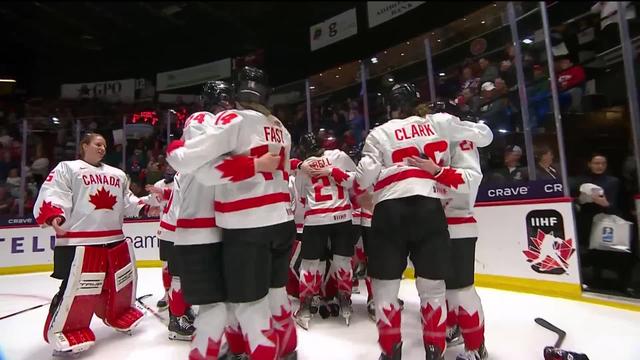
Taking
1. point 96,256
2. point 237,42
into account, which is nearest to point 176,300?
point 96,256

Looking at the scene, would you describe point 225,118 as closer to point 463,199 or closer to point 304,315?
point 463,199

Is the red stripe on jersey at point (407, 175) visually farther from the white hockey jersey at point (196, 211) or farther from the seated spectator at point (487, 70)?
the seated spectator at point (487, 70)

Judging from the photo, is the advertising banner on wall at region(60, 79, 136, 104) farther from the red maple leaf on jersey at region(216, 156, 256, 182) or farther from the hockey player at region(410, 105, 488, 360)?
the hockey player at region(410, 105, 488, 360)

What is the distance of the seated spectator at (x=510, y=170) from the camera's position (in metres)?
3.66

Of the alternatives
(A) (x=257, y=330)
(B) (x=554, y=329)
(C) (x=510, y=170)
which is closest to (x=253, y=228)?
(A) (x=257, y=330)

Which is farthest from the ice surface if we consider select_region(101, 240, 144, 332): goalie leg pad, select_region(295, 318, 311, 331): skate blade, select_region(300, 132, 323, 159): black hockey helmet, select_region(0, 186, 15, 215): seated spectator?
select_region(0, 186, 15, 215): seated spectator

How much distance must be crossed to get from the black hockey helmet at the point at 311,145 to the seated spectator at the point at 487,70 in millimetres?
1908

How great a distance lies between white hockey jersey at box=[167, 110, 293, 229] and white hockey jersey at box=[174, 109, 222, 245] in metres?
0.06

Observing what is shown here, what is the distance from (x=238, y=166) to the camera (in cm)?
134

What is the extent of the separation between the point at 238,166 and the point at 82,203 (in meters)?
1.43

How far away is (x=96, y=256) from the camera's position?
87.5 inches

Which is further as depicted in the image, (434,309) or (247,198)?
(434,309)

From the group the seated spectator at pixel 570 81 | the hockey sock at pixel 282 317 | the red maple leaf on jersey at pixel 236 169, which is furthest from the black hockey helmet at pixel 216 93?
the seated spectator at pixel 570 81

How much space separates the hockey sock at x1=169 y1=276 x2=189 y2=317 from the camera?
7.61ft
